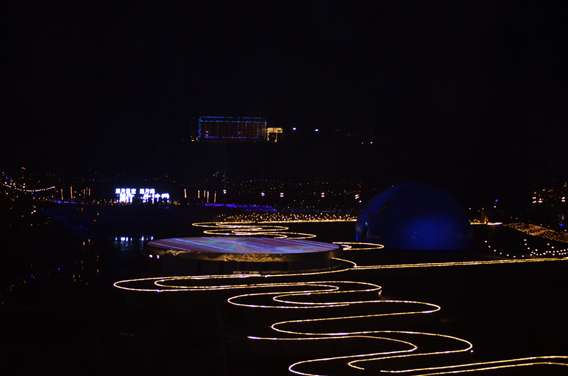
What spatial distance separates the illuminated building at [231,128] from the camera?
91375 millimetres

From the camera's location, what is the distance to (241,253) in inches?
635

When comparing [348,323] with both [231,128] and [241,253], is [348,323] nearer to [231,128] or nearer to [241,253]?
[241,253]

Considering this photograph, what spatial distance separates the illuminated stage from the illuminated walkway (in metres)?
0.52

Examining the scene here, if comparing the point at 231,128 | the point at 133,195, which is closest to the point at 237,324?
the point at 133,195

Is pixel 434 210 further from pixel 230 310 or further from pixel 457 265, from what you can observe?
pixel 230 310

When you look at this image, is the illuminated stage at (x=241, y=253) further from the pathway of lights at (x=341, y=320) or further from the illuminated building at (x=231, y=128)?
the illuminated building at (x=231, y=128)

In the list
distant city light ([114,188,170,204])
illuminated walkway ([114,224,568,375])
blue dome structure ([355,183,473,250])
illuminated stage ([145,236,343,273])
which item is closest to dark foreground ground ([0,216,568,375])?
illuminated walkway ([114,224,568,375])

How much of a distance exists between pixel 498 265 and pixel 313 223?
68.4 ft

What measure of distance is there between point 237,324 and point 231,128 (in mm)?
83223

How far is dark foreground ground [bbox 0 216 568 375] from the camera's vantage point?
9.74 meters

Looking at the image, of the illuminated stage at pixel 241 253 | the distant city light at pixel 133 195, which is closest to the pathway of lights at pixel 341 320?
the illuminated stage at pixel 241 253

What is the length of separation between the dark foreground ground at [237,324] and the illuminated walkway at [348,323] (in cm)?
6

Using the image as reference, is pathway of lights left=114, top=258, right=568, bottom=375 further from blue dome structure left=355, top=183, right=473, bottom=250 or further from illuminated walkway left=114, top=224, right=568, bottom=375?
blue dome structure left=355, top=183, right=473, bottom=250

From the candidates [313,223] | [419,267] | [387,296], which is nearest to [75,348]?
[387,296]
